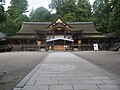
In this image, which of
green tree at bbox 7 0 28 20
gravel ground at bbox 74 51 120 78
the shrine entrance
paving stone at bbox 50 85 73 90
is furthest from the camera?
green tree at bbox 7 0 28 20

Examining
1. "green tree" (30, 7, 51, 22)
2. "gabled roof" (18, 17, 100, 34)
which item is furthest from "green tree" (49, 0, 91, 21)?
"gabled roof" (18, 17, 100, 34)

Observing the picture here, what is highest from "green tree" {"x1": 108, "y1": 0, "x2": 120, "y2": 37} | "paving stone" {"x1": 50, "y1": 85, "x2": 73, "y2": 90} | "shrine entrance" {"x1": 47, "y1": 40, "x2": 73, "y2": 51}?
"green tree" {"x1": 108, "y1": 0, "x2": 120, "y2": 37}

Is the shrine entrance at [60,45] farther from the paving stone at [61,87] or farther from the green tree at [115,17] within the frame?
the paving stone at [61,87]

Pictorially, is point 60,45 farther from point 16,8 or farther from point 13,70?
point 16,8

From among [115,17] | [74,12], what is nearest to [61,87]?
[115,17]

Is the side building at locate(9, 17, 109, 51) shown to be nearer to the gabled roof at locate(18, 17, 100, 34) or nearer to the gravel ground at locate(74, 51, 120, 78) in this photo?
the gabled roof at locate(18, 17, 100, 34)

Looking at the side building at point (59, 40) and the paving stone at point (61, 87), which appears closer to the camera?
the paving stone at point (61, 87)

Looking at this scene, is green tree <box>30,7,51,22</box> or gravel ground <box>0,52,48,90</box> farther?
green tree <box>30,7,51,22</box>

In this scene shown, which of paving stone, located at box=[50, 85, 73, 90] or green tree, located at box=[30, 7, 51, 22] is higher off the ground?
green tree, located at box=[30, 7, 51, 22]

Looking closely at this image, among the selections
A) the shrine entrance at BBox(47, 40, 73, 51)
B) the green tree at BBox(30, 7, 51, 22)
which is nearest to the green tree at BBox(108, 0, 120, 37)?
the shrine entrance at BBox(47, 40, 73, 51)

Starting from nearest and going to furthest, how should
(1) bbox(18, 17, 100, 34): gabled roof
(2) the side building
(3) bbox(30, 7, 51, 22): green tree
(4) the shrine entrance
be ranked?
(2) the side building, (4) the shrine entrance, (1) bbox(18, 17, 100, 34): gabled roof, (3) bbox(30, 7, 51, 22): green tree

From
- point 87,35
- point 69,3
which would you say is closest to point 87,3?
point 69,3

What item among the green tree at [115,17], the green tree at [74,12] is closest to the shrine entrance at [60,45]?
the green tree at [115,17]

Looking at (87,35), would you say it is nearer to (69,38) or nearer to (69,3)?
(69,38)
